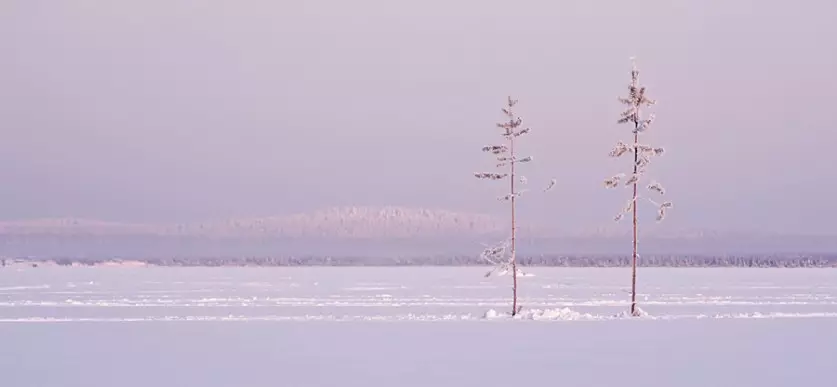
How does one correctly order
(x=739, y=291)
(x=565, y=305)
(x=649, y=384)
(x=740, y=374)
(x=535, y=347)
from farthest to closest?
(x=739, y=291) < (x=565, y=305) < (x=535, y=347) < (x=740, y=374) < (x=649, y=384)

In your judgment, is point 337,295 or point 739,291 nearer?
point 337,295

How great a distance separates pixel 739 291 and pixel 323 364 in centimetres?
5181

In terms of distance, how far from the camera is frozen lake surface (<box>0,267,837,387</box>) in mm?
23250

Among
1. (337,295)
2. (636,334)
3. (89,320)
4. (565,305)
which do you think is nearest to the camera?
(636,334)

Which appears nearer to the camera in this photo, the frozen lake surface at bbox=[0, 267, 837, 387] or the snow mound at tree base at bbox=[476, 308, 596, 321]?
the frozen lake surface at bbox=[0, 267, 837, 387]

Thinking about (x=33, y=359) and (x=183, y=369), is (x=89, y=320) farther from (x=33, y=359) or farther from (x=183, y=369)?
(x=183, y=369)

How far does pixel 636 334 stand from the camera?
3500cm

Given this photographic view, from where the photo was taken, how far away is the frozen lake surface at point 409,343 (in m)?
23.2

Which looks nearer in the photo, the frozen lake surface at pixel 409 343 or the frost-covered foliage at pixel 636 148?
the frozen lake surface at pixel 409 343

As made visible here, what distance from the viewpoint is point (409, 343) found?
1237 inches

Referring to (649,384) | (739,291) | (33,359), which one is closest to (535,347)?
(649,384)

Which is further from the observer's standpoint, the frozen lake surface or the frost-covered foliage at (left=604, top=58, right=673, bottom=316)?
the frost-covered foliage at (left=604, top=58, right=673, bottom=316)

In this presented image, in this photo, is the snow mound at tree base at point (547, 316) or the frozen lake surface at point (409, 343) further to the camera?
the snow mound at tree base at point (547, 316)

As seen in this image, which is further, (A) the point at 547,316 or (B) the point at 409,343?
(A) the point at 547,316
